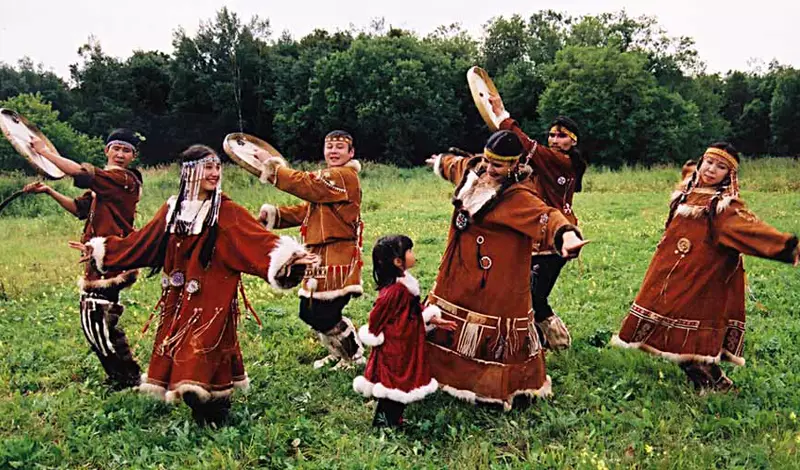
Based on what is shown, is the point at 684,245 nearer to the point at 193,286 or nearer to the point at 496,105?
the point at 496,105

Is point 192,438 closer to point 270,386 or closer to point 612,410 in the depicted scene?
point 270,386

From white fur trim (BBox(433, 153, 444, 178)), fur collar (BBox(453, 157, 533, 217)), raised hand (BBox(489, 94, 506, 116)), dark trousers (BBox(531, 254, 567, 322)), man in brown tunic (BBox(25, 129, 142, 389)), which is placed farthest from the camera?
dark trousers (BBox(531, 254, 567, 322))

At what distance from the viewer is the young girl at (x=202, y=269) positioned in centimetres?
423

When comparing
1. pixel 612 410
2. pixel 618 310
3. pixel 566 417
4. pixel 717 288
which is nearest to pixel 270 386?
pixel 566 417

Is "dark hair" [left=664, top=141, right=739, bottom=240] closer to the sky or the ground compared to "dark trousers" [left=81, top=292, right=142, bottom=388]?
closer to the sky

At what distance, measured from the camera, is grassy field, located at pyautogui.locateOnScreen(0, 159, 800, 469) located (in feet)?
13.8

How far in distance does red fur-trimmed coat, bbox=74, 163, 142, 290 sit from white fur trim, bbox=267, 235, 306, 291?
5.45 feet

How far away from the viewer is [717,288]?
4.84 metres

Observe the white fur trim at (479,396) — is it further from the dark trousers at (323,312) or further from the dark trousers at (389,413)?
the dark trousers at (323,312)

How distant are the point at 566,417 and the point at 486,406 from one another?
2.02ft

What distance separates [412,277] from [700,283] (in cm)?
222

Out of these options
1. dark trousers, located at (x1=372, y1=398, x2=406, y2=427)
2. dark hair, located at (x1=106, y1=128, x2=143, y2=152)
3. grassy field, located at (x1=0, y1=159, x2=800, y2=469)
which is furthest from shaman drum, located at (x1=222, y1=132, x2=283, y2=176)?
dark trousers, located at (x1=372, y1=398, x2=406, y2=427)

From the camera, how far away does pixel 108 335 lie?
531 cm

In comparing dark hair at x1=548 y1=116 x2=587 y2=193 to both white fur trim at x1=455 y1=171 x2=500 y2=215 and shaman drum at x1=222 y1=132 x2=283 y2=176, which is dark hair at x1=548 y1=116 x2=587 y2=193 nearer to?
white fur trim at x1=455 y1=171 x2=500 y2=215
